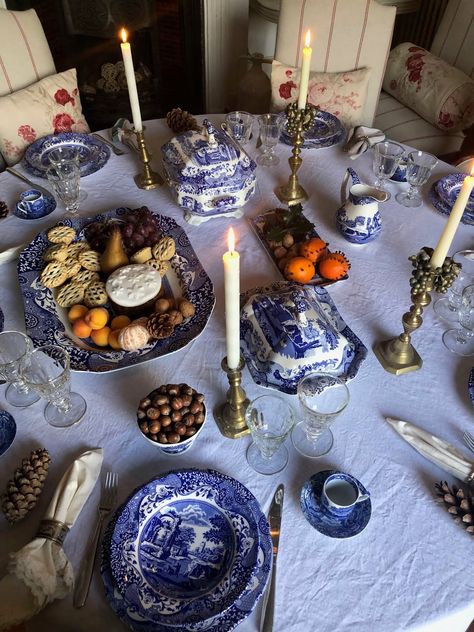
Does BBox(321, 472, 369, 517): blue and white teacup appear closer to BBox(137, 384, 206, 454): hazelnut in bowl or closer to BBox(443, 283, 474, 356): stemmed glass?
BBox(137, 384, 206, 454): hazelnut in bowl

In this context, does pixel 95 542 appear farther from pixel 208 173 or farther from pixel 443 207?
pixel 443 207

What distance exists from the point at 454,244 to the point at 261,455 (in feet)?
2.21

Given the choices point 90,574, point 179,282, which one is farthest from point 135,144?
point 90,574

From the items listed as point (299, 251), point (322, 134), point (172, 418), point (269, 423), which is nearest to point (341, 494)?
point (269, 423)

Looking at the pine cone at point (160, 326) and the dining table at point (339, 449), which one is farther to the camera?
the pine cone at point (160, 326)

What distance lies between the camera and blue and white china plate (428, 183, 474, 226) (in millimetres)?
1177

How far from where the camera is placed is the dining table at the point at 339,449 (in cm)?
65

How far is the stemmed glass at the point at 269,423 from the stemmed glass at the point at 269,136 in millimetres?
798

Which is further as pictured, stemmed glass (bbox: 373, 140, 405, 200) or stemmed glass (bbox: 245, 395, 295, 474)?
stemmed glass (bbox: 373, 140, 405, 200)

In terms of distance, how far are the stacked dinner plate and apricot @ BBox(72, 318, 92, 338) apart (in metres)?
0.34

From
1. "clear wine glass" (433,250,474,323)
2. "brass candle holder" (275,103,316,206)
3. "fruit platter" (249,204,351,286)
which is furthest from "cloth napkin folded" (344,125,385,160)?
"clear wine glass" (433,250,474,323)

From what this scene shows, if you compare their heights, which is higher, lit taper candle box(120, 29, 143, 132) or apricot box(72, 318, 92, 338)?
lit taper candle box(120, 29, 143, 132)

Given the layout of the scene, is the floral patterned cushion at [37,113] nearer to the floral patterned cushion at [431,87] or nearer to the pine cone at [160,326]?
the pine cone at [160,326]

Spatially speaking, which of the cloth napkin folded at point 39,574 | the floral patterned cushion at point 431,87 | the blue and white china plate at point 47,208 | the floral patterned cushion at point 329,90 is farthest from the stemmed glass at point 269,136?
the cloth napkin folded at point 39,574
